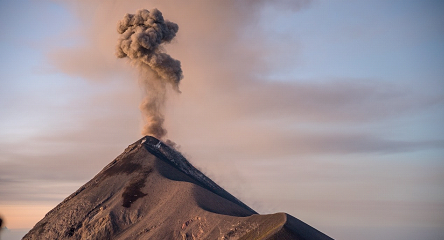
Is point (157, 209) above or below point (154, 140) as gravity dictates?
below

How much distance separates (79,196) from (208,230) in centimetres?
5170

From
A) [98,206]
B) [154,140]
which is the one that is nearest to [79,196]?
[98,206]

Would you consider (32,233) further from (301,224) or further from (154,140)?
(301,224)

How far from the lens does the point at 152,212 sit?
5571 inches

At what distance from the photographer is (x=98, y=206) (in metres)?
146

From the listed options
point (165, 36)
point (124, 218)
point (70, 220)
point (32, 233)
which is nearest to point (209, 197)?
point (124, 218)

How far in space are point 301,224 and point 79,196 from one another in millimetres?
71542

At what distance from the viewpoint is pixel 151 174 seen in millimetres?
160750

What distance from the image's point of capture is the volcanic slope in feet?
400

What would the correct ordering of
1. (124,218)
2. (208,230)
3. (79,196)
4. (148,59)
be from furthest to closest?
(148,59), (79,196), (124,218), (208,230)

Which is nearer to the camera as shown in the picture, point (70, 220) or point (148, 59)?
point (70, 220)

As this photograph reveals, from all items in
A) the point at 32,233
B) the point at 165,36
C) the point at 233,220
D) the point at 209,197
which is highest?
the point at 165,36

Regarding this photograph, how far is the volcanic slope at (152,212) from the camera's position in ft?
400

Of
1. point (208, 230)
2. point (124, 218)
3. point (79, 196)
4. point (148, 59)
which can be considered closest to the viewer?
point (208, 230)
